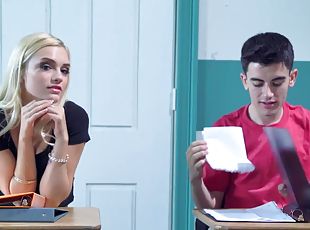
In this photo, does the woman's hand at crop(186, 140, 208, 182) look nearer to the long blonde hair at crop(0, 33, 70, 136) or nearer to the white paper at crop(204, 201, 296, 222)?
the white paper at crop(204, 201, 296, 222)

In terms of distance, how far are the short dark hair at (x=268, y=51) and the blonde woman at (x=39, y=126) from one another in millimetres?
597

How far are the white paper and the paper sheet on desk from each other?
0.39 feet

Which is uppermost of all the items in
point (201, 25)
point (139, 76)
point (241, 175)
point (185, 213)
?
point (201, 25)

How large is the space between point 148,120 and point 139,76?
0.70 ft

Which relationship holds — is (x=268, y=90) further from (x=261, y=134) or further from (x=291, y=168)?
(x=291, y=168)

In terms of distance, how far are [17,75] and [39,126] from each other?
7.0 inches

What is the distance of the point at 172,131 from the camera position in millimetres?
2357

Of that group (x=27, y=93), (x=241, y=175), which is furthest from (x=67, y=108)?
(x=241, y=175)

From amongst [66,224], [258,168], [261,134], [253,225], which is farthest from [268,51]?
[66,224]

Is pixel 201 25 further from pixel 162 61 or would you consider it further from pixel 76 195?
pixel 76 195

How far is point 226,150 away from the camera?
4.70 feet

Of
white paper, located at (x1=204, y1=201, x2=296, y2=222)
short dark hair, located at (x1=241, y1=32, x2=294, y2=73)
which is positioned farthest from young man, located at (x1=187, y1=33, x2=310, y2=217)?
white paper, located at (x1=204, y1=201, x2=296, y2=222)

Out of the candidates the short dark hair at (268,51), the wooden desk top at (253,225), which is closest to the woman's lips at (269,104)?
the short dark hair at (268,51)

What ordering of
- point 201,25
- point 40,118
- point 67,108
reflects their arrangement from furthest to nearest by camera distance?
point 201,25
point 67,108
point 40,118
